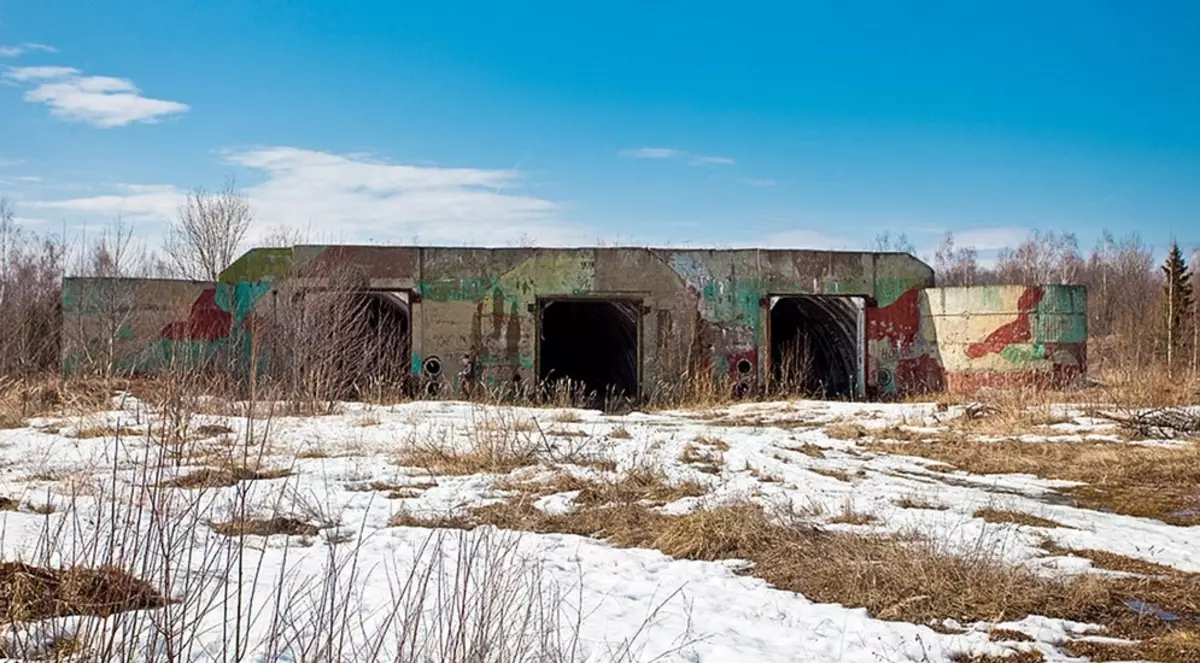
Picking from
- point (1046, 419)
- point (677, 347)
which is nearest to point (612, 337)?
point (677, 347)

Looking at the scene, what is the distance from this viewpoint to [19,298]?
18375mm

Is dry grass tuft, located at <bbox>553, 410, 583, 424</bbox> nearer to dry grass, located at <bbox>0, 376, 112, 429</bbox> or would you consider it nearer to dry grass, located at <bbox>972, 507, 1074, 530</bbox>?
dry grass, located at <bbox>0, 376, 112, 429</bbox>

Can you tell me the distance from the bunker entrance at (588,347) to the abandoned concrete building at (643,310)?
3.85 meters

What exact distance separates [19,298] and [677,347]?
42.8ft

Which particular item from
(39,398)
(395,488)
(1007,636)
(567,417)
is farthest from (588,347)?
(1007,636)

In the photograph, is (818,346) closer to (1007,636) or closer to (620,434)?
(620,434)

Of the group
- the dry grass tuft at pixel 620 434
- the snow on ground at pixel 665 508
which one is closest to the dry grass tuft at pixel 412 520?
the snow on ground at pixel 665 508

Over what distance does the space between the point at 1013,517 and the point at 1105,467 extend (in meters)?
3.26

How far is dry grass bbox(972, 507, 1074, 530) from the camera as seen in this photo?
259 inches

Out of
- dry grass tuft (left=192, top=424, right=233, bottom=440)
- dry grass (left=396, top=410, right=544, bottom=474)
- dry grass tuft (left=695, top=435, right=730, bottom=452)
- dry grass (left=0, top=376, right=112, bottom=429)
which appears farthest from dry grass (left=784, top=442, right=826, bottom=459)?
dry grass (left=0, top=376, right=112, bottom=429)

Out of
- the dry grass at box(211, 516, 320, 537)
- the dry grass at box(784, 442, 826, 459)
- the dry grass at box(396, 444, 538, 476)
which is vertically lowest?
the dry grass at box(211, 516, 320, 537)

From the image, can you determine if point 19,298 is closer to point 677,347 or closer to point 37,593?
point 677,347

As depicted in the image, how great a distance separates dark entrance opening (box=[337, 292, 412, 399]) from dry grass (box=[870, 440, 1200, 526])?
8366mm

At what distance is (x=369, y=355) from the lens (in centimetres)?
1528
